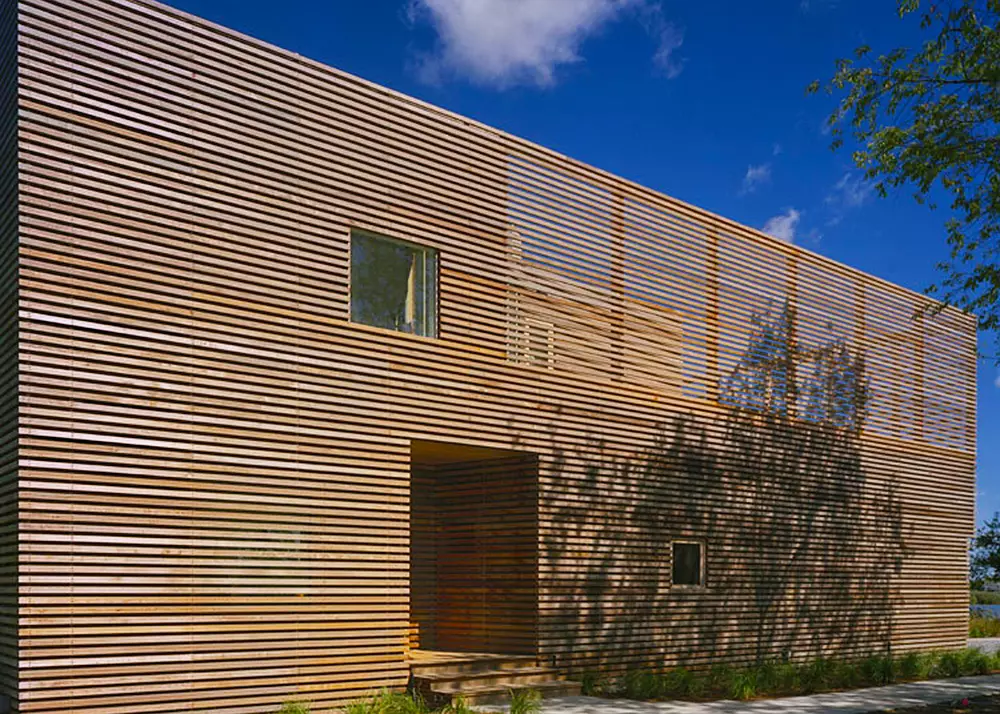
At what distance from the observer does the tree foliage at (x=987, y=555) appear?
36969 mm

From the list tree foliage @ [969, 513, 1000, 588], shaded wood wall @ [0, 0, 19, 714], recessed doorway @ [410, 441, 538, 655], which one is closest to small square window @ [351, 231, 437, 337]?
recessed doorway @ [410, 441, 538, 655]

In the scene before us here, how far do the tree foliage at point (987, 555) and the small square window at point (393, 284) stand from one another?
3099 centimetres

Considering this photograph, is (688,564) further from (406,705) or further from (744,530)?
(406,705)

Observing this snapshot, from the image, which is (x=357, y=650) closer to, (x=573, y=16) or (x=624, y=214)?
(x=624, y=214)

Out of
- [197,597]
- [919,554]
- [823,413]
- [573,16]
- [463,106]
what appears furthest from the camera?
[573,16]

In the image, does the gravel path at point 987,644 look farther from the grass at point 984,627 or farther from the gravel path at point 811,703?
the gravel path at point 811,703

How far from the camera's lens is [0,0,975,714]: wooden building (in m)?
9.48

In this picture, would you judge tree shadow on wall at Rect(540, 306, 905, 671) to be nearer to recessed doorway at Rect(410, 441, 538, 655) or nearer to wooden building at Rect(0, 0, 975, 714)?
wooden building at Rect(0, 0, 975, 714)

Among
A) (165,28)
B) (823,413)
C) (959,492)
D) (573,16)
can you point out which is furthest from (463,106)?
(959,492)

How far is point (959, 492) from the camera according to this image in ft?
68.9

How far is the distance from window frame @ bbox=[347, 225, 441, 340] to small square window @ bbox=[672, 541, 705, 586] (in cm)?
513

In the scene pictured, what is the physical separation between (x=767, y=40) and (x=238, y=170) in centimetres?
1244

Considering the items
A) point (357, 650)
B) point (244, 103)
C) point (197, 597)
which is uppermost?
point (244, 103)

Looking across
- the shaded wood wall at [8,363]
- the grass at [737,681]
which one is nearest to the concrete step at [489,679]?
the grass at [737,681]
